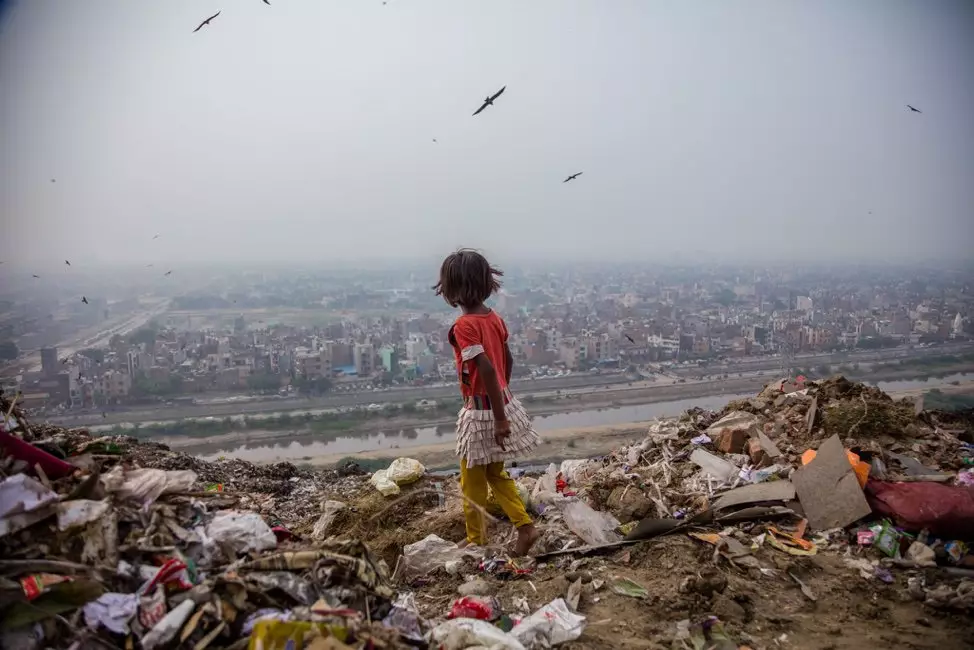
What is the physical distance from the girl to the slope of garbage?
0.26 metres

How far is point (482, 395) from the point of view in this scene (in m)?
2.96

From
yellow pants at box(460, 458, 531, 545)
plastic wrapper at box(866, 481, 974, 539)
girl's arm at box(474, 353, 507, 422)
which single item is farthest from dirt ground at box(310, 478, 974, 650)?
girl's arm at box(474, 353, 507, 422)

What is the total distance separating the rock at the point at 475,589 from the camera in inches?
106

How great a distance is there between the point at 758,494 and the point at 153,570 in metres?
3.20

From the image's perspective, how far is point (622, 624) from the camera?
2.35 m

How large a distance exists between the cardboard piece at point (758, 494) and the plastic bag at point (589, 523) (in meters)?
0.65

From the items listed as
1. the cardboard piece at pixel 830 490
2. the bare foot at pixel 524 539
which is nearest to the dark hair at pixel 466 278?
the bare foot at pixel 524 539

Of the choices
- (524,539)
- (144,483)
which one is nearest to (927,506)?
(524,539)

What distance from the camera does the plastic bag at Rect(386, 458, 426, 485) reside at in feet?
16.0

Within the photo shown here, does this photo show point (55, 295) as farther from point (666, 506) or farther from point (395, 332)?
point (666, 506)

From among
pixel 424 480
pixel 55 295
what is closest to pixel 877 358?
pixel 424 480

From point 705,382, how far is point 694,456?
10.7 m

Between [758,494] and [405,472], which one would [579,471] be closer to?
[405,472]

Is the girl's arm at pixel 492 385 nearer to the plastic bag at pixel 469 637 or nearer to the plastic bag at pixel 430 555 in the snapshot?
the plastic bag at pixel 430 555
